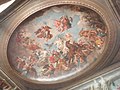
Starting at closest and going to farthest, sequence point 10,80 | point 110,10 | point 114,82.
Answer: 1. point 110,10
2. point 114,82
3. point 10,80

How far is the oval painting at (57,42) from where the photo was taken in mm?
10883

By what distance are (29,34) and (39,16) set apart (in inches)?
39.6

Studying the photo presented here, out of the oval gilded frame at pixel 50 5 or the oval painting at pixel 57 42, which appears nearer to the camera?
the oval gilded frame at pixel 50 5

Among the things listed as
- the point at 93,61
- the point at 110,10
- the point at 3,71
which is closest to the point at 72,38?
the point at 93,61

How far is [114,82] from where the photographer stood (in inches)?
445

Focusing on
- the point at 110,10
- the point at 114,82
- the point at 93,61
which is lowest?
the point at 114,82

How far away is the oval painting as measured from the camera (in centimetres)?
1088

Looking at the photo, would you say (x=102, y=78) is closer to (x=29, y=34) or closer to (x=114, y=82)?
(x=114, y=82)

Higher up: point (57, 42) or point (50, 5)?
point (50, 5)

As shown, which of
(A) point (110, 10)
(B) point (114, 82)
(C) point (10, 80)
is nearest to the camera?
(A) point (110, 10)

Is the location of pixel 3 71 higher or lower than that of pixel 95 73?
higher

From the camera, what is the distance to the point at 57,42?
38.8 feet

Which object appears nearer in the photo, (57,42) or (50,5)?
(50,5)

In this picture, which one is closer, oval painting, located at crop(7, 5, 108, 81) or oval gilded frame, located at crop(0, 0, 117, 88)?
oval gilded frame, located at crop(0, 0, 117, 88)
